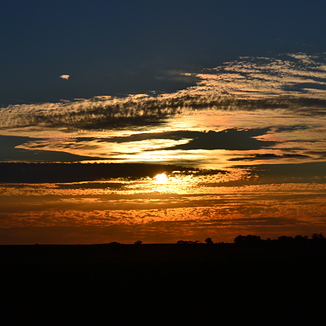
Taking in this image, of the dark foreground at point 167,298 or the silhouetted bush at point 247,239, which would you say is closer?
the dark foreground at point 167,298

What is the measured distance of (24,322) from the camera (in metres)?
27.1

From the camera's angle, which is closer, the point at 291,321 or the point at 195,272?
the point at 291,321

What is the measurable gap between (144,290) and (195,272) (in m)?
14.0

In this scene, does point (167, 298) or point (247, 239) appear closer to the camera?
point (167, 298)

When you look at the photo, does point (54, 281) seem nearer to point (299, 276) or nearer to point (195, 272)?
point (195, 272)

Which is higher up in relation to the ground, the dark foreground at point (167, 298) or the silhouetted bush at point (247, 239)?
the silhouetted bush at point (247, 239)

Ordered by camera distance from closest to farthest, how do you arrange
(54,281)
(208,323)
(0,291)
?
(208,323), (0,291), (54,281)

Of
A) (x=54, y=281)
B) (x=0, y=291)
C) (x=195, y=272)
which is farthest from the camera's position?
(x=195, y=272)

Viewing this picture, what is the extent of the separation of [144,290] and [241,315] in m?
11.0

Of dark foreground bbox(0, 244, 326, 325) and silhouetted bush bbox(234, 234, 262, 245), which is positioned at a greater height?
silhouetted bush bbox(234, 234, 262, 245)

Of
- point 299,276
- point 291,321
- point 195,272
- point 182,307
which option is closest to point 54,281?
point 195,272

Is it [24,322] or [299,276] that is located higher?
[299,276]

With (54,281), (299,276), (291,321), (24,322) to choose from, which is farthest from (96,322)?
(299,276)

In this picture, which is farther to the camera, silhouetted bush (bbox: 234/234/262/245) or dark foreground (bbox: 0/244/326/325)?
silhouetted bush (bbox: 234/234/262/245)
